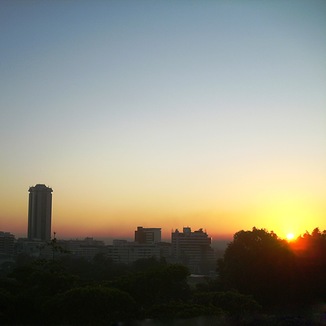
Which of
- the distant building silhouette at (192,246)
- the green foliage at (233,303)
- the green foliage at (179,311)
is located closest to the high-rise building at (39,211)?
the distant building silhouette at (192,246)

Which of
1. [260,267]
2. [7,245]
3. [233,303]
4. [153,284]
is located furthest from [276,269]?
[7,245]

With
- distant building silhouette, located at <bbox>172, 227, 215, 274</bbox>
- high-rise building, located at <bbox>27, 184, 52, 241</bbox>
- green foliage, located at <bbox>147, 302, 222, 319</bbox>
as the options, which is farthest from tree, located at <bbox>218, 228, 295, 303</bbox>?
high-rise building, located at <bbox>27, 184, 52, 241</bbox>

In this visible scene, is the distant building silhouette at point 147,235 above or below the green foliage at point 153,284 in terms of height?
above

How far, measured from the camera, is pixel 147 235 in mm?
126125

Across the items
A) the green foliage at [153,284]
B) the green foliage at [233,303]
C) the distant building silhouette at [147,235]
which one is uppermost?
the distant building silhouette at [147,235]

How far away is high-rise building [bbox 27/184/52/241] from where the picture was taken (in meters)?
107

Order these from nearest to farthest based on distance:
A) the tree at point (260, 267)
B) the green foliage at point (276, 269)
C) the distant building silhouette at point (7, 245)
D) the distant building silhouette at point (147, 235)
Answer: the green foliage at point (276, 269) → the tree at point (260, 267) → the distant building silhouette at point (7, 245) → the distant building silhouette at point (147, 235)

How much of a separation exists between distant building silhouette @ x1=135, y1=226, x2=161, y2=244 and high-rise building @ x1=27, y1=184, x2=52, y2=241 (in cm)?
Answer: 2557

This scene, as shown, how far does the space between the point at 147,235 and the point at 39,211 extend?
32.2m

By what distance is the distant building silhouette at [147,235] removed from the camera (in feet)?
406

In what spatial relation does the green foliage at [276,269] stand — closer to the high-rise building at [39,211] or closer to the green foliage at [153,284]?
the green foliage at [153,284]

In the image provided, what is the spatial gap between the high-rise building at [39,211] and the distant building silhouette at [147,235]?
2557cm

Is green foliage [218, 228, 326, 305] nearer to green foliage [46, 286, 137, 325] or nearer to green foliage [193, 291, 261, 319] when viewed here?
green foliage [193, 291, 261, 319]

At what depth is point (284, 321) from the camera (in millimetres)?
9273
